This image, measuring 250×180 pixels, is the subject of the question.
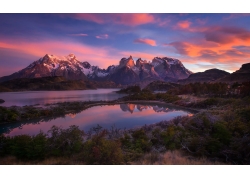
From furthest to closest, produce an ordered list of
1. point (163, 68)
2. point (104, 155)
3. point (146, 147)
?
point (163, 68)
point (146, 147)
point (104, 155)

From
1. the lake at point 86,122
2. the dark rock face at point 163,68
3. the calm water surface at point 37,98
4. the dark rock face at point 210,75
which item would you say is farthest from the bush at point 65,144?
the calm water surface at point 37,98

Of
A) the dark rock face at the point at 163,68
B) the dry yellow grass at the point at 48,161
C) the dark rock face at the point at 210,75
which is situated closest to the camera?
the dry yellow grass at the point at 48,161

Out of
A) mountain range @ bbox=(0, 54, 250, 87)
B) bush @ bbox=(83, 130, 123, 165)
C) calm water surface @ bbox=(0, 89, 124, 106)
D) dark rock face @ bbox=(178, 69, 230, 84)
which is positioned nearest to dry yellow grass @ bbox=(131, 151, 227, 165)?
bush @ bbox=(83, 130, 123, 165)

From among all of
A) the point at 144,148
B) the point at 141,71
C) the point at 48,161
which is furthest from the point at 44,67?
the point at 144,148

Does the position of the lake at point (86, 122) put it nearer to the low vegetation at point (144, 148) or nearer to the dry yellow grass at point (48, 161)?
the low vegetation at point (144, 148)

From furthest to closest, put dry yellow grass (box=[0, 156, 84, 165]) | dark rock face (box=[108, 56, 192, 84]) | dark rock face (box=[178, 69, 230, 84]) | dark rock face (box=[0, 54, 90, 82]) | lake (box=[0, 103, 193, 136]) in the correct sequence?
dark rock face (box=[178, 69, 230, 84]), dark rock face (box=[108, 56, 192, 84]), lake (box=[0, 103, 193, 136]), dark rock face (box=[0, 54, 90, 82]), dry yellow grass (box=[0, 156, 84, 165])

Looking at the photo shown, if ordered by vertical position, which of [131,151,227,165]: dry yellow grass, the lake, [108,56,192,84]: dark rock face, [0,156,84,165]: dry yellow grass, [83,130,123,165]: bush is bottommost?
the lake

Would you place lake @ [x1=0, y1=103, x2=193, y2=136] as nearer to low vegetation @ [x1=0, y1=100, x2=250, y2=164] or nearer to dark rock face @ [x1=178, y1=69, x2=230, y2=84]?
low vegetation @ [x1=0, y1=100, x2=250, y2=164]

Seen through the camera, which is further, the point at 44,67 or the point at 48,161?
the point at 44,67

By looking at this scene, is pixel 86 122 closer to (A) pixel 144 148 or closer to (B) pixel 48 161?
(A) pixel 144 148

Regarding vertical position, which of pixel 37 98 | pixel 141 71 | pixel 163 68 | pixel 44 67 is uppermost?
pixel 141 71

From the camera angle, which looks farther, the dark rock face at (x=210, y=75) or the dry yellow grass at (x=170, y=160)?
the dark rock face at (x=210, y=75)
